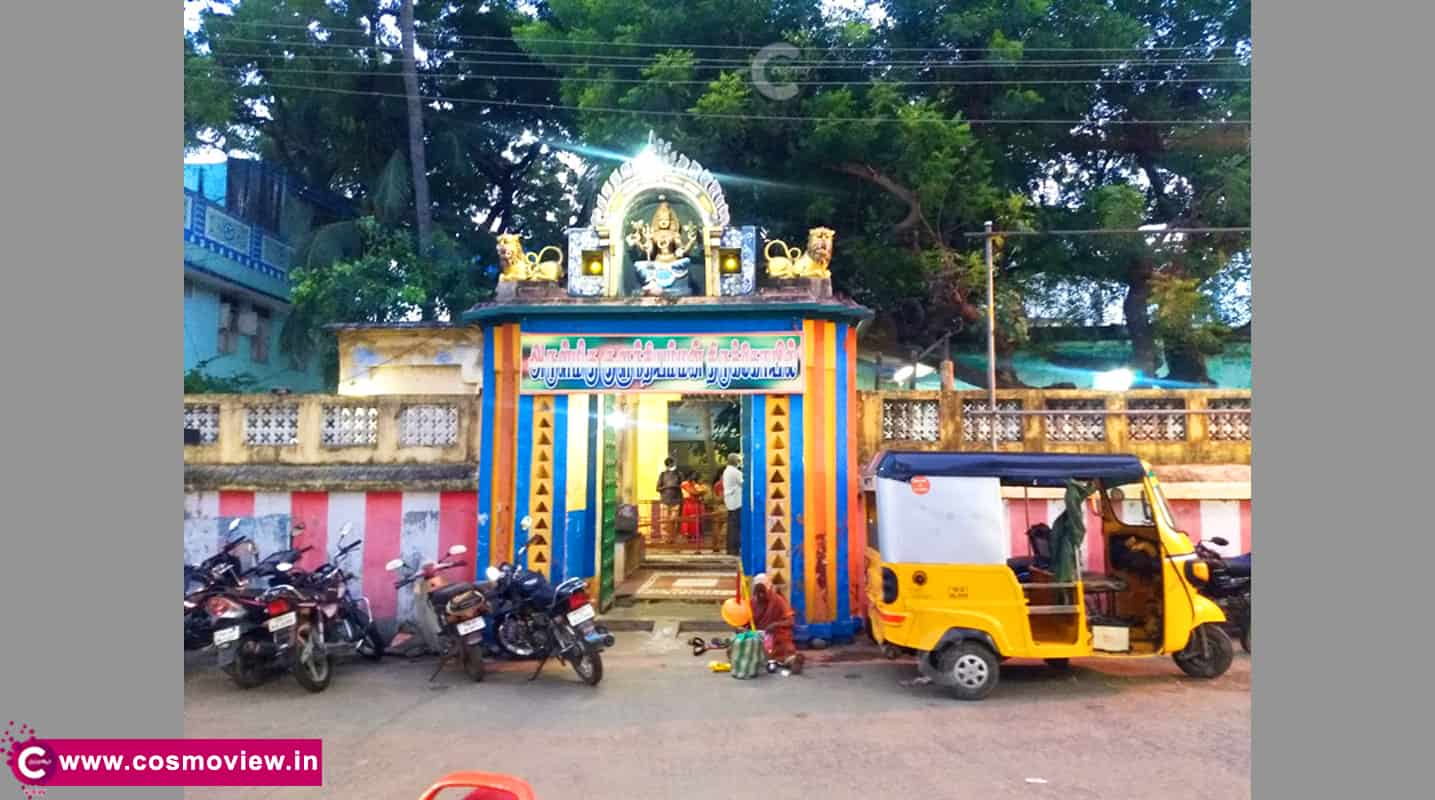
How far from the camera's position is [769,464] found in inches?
363

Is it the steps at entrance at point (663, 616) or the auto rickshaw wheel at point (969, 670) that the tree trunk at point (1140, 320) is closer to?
the steps at entrance at point (663, 616)

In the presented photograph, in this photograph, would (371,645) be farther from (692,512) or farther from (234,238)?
(234,238)

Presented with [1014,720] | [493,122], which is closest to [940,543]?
[1014,720]

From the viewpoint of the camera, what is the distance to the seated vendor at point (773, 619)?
8.20 m

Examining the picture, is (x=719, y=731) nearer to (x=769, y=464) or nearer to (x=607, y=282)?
(x=769, y=464)

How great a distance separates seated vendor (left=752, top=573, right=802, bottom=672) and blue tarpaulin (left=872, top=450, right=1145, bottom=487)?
1769 mm

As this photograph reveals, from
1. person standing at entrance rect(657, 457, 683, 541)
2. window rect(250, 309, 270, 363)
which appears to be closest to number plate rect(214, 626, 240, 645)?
person standing at entrance rect(657, 457, 683, 541)

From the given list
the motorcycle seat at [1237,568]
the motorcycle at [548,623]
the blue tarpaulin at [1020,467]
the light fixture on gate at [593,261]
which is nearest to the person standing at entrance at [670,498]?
the light fixture on gate at [593,261]

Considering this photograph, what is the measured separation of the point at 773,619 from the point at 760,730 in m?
1.92

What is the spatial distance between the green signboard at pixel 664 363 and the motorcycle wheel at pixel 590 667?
2.84 m

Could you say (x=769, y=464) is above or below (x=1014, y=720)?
above

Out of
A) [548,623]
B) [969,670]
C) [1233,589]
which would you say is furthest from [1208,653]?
[548,623]

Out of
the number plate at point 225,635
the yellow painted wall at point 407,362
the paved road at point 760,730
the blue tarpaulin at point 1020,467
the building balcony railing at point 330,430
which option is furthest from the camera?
the yellow painted wall at point 407,362

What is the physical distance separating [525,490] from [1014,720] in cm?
530
